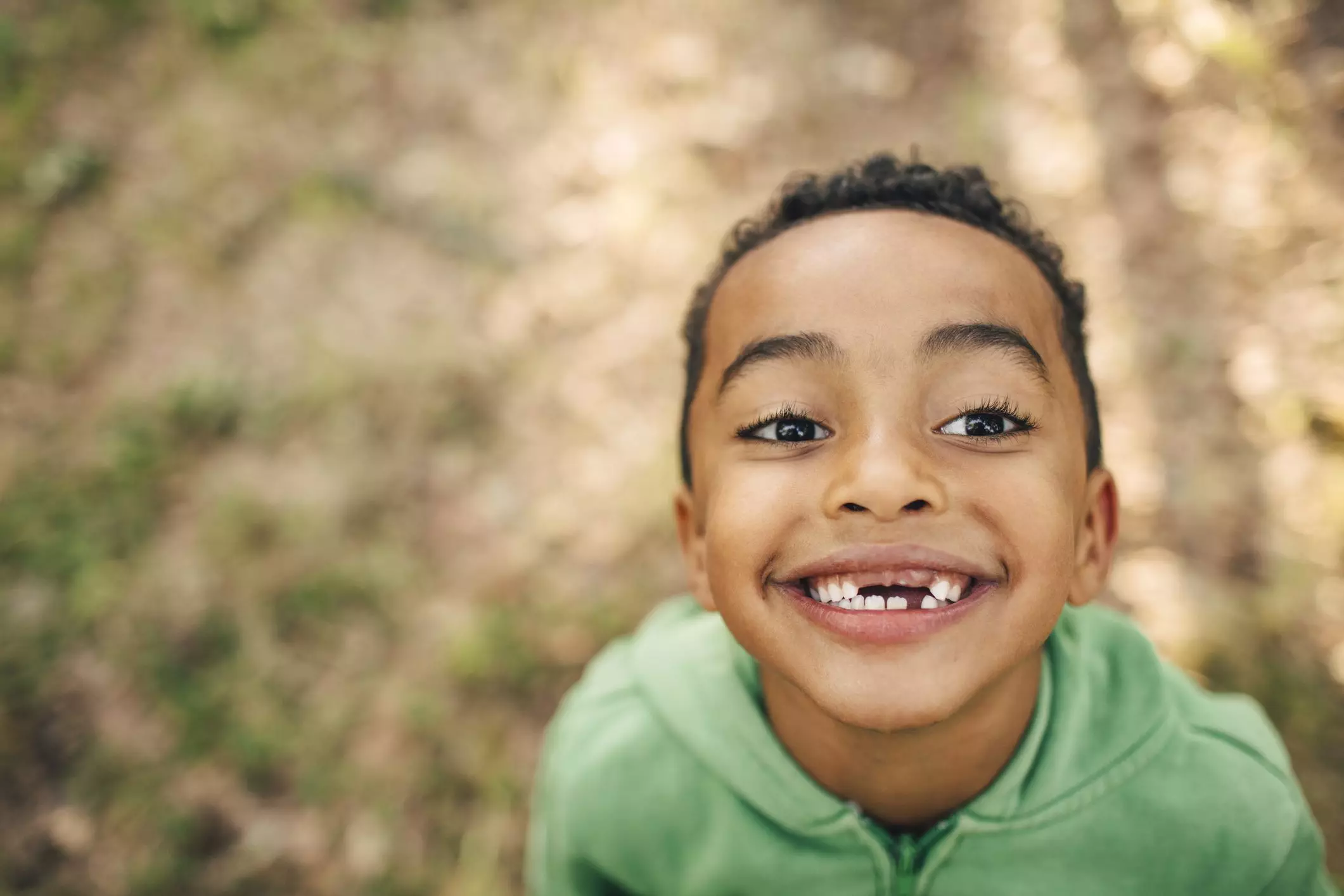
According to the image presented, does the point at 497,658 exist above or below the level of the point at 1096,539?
below

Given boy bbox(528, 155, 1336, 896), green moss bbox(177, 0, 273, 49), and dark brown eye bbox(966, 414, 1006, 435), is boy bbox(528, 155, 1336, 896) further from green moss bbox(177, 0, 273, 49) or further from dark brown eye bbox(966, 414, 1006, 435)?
green moss bbox(177, 0, 273, 49)

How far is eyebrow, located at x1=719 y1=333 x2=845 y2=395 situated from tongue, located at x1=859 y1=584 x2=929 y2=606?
0.31 metres

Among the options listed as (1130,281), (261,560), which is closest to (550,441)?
(261,560)

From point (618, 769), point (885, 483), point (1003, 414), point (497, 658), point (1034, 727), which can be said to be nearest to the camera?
point (885, 483)

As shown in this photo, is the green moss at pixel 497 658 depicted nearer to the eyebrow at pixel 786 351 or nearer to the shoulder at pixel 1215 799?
the eyebrow at pixel 786 351

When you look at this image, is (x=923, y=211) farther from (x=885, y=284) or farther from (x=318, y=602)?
(x=318, y=602)

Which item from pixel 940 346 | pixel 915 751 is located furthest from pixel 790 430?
pixel 915 751

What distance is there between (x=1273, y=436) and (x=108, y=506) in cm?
347

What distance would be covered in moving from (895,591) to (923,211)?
567 mm

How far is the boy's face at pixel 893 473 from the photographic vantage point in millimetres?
1046

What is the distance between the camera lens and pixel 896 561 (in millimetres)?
1048

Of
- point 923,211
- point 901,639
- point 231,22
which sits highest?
point 231,22

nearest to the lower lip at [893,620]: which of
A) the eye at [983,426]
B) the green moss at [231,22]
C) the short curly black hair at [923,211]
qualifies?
the eye at [983,426]

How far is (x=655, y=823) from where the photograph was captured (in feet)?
4.77
